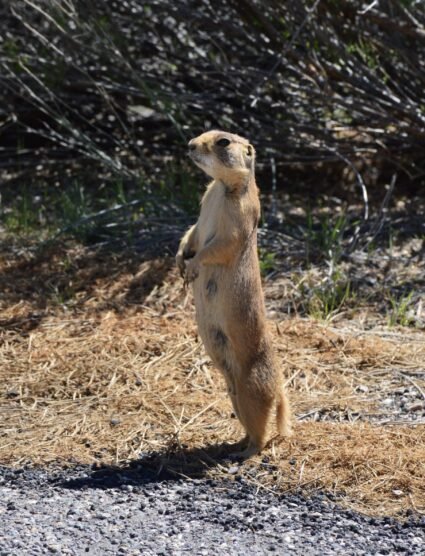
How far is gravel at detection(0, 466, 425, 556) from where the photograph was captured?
404cm

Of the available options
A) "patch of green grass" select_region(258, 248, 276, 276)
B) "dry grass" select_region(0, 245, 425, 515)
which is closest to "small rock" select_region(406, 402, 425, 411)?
"dry grass" select_region(0, 245, 425, 515)

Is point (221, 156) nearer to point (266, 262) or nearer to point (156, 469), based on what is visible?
point (156, 469)

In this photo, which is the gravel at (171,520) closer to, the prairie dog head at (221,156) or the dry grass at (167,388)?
the dry grass at (167,388)

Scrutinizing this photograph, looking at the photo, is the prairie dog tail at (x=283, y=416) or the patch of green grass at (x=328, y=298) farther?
the patch of green grass at (x=328, y=298)

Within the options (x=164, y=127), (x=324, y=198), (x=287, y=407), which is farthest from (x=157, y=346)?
(x=164, y=127)

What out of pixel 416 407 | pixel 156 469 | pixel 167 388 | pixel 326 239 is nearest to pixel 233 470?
pixel 156 469

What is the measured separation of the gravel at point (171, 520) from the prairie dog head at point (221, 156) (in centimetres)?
135

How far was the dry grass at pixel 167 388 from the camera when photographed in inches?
186

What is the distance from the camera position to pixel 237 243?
15.8ft

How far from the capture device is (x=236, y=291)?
15.9 ft

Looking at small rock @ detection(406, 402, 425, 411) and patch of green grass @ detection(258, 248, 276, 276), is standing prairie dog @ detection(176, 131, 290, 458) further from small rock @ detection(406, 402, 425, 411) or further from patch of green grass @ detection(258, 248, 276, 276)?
patch of green grass @ detection(258, 248, 276, 276)

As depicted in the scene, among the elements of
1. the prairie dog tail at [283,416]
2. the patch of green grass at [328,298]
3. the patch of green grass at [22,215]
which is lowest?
the prairie dog tail at [283,416]

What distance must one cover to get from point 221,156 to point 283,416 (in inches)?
49.1

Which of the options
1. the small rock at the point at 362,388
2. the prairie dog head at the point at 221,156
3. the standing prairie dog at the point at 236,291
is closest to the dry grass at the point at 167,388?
the small rock at the point at 362,388
